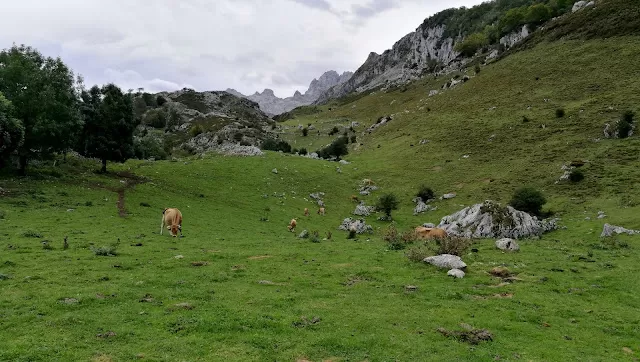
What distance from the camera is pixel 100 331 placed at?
13.8m

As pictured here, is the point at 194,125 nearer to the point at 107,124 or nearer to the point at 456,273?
the point at 107,124

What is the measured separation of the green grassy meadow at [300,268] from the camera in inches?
540

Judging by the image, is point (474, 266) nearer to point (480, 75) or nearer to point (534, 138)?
point (534, 138)

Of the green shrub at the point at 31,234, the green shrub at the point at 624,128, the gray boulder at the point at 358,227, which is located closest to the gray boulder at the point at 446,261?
the gray boulder at the point at 358,227

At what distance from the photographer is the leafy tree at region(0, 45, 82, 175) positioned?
137 ft

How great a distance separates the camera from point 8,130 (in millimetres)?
37531

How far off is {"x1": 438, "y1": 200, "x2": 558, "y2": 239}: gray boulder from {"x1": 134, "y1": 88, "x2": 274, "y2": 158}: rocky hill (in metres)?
42.2

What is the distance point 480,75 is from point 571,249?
78.7 m

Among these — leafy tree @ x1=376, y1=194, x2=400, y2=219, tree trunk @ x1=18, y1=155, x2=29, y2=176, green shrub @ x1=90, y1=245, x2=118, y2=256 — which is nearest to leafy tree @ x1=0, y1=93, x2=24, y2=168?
tree trunk @ x1=18, y1=155, x2=29, y2=176

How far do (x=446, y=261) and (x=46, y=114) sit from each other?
4178 centimetres

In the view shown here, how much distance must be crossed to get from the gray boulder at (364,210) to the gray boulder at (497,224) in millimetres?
14587

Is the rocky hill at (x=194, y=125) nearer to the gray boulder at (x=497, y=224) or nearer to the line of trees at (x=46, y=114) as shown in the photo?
the line of trees at (x=46, y=114)

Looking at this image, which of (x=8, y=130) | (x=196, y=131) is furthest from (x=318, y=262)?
(x=196, y=131)

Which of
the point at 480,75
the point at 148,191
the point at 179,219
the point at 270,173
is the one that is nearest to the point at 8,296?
the point at 179,219
